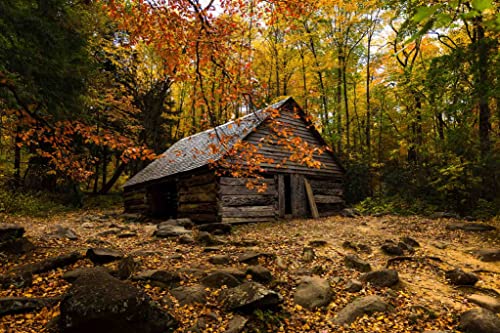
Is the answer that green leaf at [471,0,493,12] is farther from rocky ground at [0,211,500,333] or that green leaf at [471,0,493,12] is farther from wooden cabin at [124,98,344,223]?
wooden cabin at [124,98,344,223]

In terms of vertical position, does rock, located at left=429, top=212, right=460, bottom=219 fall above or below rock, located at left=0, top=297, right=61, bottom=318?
above

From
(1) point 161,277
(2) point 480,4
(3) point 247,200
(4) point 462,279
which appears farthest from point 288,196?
(2) point 480,4

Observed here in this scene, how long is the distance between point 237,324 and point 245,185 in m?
7.88

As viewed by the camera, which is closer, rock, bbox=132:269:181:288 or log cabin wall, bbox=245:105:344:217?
rock, bbox=132:269:181:288

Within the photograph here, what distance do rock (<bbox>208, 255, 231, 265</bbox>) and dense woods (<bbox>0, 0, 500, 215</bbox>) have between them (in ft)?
8.00

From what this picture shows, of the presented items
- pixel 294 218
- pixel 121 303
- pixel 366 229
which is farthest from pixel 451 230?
pixel 121 303

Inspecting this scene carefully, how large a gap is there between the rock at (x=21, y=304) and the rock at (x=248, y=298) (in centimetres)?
232

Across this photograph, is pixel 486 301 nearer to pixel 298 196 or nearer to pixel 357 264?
pixel 357 264

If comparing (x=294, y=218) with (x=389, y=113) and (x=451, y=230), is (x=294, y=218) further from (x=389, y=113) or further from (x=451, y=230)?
(x=389, y=113)

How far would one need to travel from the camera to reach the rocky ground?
3.78 metres

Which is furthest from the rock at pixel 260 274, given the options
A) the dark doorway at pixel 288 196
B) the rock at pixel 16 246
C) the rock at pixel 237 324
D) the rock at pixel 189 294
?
the dark doorway at pixel 288 196

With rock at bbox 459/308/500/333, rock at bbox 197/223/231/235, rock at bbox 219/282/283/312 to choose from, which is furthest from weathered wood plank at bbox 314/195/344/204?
rock at bbox 219/282/283/312

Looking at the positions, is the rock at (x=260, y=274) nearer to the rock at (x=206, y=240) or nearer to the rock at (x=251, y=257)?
the rock at (x=251, y=257)

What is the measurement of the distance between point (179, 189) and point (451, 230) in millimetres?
10292
